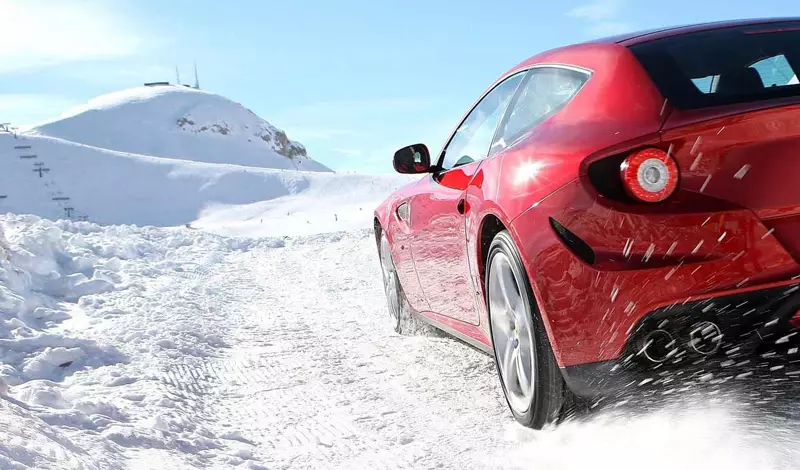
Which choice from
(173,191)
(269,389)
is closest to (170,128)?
(173,191)

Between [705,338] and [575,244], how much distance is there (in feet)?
1.52

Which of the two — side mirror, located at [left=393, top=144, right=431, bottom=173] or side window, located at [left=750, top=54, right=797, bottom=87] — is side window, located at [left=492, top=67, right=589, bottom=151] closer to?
side window, located at [left=750, top=54, right=797, bottom=87]

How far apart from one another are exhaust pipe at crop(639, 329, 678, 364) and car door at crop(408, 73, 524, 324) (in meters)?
1.12

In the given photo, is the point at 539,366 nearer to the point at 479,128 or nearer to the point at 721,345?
the point at 721,345

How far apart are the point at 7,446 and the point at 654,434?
218 cm

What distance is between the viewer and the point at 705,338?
7.29 ft

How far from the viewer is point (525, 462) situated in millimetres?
2600

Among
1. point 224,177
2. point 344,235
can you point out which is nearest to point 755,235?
point 344,235

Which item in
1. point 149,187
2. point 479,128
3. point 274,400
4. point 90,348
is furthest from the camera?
point 149,187

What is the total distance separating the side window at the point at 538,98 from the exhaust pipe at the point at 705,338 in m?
0.95

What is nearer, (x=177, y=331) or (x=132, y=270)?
(x=177, y=331)

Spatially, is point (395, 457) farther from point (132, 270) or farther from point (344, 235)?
point (344, 235)

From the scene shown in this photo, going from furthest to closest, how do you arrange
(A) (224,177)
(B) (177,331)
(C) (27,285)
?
1. (A) (224,177)
2. (C) (27,285)
3. (B) (177,331)

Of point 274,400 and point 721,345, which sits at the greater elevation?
point 721,345
